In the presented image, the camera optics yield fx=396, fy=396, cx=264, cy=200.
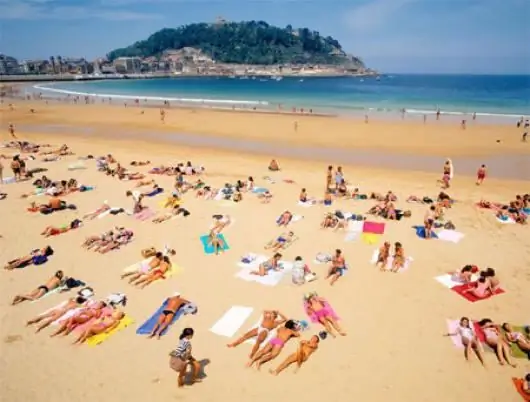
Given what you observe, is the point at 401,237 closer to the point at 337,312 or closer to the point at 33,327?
the point at 337,312

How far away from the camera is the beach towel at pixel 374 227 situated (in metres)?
11.5

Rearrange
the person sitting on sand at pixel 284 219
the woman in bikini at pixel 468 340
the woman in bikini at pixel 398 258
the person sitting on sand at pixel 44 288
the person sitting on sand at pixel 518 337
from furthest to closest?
the person sitting on sand at pixel 284 219, the woman in bikini at pixel 398 258, the person sitting on sand at pixel 44 288, the person sitting on sand at pixel 518 337, the woman in bikini at pixel 468 340

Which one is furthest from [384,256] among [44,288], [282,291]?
[44,288]

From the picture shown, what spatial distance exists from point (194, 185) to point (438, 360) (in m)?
11.2

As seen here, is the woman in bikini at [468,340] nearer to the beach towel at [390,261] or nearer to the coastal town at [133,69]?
the beach towel at [390,261]

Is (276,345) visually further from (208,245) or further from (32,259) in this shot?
(32,259)

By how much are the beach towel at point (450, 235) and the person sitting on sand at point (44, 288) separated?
31.7 feet

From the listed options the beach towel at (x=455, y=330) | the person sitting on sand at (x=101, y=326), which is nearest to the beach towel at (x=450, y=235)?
the beach towel at (x=455, y=330)

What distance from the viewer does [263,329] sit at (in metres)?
6.99

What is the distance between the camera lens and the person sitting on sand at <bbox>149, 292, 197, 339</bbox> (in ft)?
23.6

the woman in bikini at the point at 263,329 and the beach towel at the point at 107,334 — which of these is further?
the beach towel at the point at 107,334

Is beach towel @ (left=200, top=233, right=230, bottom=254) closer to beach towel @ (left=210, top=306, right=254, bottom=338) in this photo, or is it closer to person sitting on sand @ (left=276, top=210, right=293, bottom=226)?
person sitting on sand @ (left=276, top=210, right=293, bottom=226)

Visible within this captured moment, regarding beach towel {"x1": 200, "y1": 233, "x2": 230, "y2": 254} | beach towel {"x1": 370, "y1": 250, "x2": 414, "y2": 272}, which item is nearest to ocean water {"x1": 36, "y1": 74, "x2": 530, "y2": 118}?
beach towel {"x1": 200, "y1": 233, "x2": 230, "y2": 254}

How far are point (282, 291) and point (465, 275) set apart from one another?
407cm
